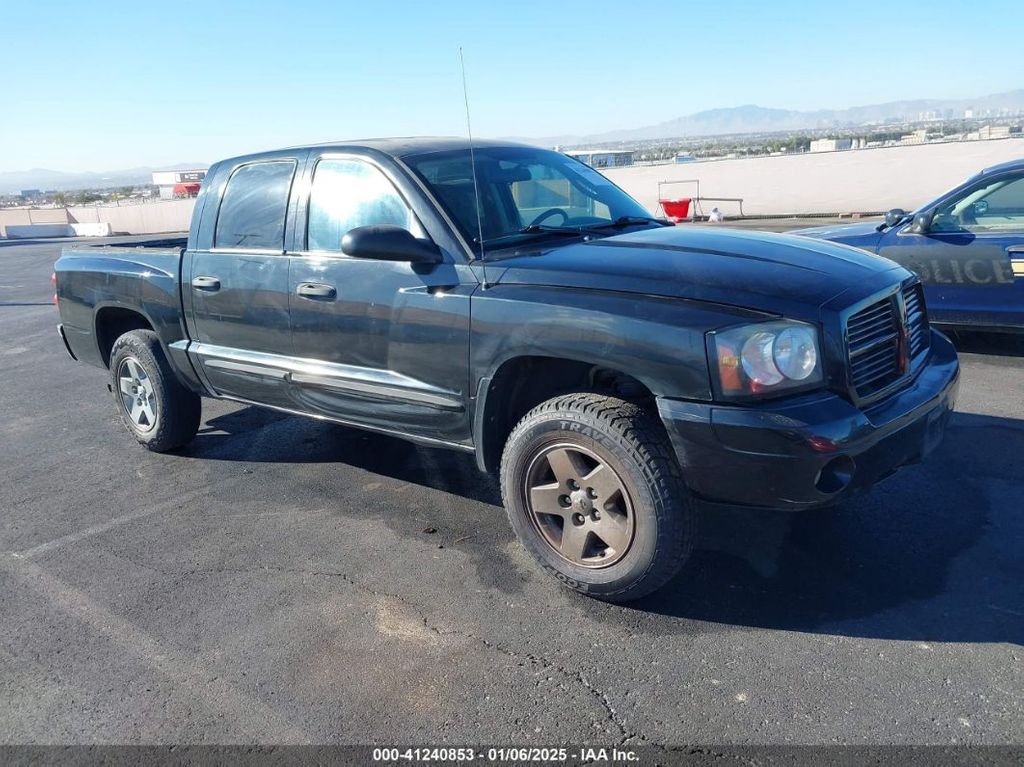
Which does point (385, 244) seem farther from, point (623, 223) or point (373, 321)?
point (623, 223)

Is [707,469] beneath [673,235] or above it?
beneath

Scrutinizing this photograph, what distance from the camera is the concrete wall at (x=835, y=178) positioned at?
24578 mm

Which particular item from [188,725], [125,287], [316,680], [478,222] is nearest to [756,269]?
[478,222]

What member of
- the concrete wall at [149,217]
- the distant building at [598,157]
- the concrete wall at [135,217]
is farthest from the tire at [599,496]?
the concrete wall at [149,217]

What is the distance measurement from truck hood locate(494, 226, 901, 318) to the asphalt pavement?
1227mm

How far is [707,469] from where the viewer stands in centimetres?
316

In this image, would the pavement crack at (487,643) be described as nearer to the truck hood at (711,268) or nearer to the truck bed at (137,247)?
the truck hood at (711,268)

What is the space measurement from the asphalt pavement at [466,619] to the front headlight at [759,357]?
96 centimetres

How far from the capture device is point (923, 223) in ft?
22.7

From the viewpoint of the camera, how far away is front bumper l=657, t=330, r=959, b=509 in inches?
119

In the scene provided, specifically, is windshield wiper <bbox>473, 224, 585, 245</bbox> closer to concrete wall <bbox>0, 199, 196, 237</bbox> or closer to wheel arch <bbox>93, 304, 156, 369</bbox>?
wheel arch <bbox>93, 304, 156, 369</bbox>

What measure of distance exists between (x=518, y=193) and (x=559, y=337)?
136 cm

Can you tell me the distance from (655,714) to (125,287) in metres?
4.37

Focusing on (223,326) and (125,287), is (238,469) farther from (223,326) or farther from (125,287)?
(125,287)
